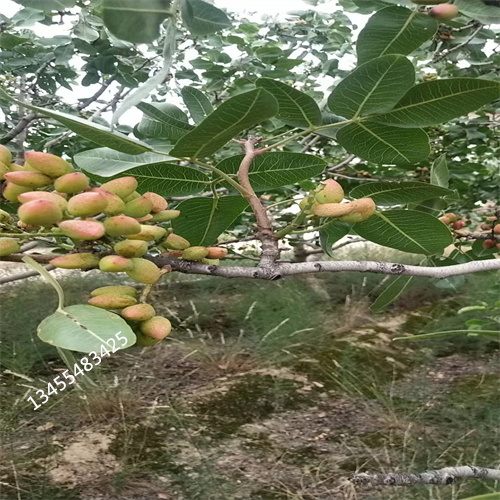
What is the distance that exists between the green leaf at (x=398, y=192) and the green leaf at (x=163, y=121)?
0.17 m

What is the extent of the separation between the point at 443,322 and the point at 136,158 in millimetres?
2913

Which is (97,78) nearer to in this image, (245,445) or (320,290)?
(245,445)

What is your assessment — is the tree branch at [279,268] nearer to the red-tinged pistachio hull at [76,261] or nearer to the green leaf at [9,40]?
the red-tinged pistachio hull at [76,261]

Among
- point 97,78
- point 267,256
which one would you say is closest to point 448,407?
point 97,78

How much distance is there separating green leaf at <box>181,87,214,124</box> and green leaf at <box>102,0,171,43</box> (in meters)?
0.18

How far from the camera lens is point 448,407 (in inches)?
87.4

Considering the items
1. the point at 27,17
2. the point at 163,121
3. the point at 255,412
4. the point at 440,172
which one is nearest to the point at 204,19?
the point at 163,121

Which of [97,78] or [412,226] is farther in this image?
[97,78]

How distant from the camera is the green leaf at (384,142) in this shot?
1.56 ft

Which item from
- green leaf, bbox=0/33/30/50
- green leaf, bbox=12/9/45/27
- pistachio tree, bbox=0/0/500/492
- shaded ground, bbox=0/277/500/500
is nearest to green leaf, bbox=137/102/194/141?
pistachio tree, bbox=0/0/500/492

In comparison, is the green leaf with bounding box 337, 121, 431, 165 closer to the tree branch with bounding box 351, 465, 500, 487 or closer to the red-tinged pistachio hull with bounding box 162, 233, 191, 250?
the red-tinged pistachio hull with bounding box 162, 233, 191, 250

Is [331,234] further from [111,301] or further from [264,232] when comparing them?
[111,301]

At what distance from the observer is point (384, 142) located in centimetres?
49

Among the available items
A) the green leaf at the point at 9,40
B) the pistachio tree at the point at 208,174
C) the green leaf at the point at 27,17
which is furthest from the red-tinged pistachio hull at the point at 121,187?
the green leaf at the point at 9,40
